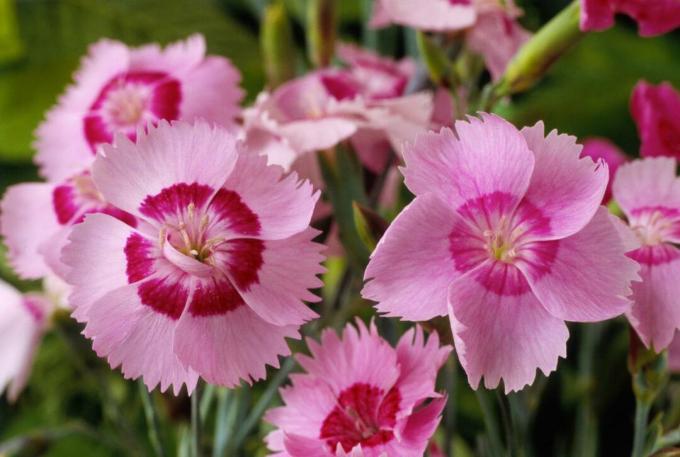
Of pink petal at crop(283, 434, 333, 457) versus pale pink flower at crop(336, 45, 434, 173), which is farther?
pale pink flower at crop(336, 45, 434, 173)

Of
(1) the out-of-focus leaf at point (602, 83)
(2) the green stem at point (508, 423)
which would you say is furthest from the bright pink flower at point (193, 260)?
(1) the out-of-focus leaf at point (602, 83)

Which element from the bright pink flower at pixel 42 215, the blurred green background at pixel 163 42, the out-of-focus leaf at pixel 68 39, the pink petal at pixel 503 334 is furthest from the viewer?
the out-of-focus leaf at pixel 68 39

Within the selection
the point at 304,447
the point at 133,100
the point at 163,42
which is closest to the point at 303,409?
the point at 304,447

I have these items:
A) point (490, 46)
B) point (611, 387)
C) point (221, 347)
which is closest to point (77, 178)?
point (221, 347)

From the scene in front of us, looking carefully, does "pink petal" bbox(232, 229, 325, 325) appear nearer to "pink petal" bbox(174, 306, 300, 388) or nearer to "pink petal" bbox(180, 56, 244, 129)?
"pink petal" bbox(174, 306, 300, 388)

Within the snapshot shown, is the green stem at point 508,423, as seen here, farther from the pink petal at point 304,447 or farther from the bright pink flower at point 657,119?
the bright pink flower at point 657,119

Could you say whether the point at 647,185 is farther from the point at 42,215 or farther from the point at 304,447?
the point at 42,215

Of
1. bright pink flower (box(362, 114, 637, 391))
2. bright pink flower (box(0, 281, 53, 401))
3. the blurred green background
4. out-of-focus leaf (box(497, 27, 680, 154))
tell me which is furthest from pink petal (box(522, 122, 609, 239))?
out-of-focus leaf (box(497, 27, 680, 154))
